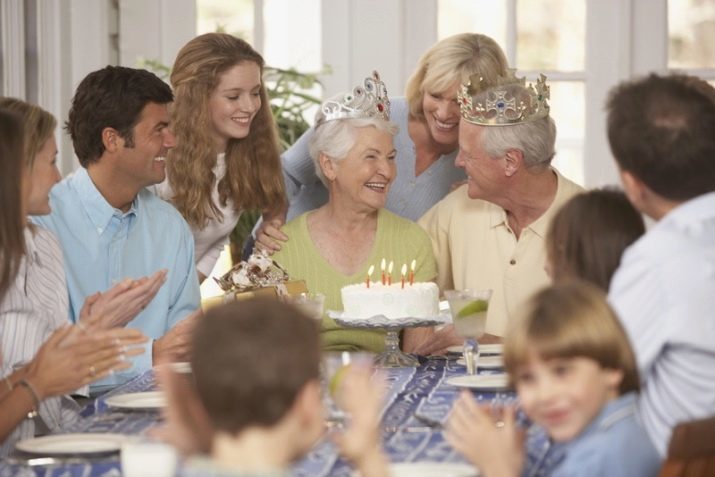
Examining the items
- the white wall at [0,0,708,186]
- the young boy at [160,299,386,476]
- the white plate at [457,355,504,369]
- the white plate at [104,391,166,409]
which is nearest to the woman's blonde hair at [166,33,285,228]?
the white plate at [457,355,504,369]

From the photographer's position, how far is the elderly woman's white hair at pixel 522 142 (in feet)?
12.6

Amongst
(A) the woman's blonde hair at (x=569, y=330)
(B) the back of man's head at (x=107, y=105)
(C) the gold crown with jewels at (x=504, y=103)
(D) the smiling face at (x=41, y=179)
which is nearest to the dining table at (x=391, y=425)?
(A) the woman's blonde hair at (x=569, y=330)

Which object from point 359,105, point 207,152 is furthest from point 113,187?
point 359,105

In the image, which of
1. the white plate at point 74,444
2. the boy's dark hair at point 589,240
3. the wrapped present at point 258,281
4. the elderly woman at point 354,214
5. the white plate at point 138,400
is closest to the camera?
the white plate at point 74,444

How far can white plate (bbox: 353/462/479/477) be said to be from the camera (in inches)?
81.8

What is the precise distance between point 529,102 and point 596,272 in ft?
5.06

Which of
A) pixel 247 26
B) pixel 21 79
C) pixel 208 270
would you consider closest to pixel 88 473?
pixel 208 270

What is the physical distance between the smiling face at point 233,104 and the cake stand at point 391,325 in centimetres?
92

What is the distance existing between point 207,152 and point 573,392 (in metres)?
2.30

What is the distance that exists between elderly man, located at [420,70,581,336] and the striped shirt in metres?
1.28

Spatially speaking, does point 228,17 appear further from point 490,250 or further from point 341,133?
point 490,250

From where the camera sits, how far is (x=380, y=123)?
389cm

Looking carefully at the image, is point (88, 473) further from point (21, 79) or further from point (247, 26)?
point (247, 26)

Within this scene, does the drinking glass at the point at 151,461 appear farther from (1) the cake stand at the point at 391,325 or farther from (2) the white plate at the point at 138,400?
(1) the cake stand at the point at 391,325
